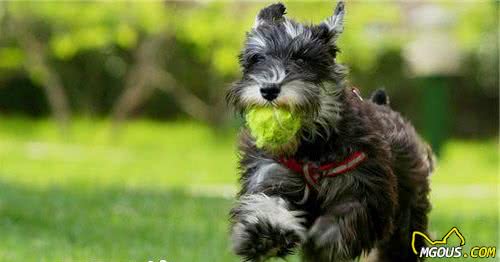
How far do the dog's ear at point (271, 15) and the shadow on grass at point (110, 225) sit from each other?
6.88ft

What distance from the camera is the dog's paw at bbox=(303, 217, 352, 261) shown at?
4910mm

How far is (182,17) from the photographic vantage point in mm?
20859

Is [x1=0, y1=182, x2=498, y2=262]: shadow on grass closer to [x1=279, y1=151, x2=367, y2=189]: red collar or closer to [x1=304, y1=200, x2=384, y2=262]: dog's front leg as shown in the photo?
[x1=279, y1=151, x2=367, y2=189]: red collar

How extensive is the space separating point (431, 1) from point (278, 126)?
48.0 ft

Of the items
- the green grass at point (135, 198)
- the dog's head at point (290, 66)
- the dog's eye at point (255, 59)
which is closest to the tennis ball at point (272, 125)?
the dog's head at point (290, 66)

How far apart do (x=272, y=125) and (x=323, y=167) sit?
0.41 meters

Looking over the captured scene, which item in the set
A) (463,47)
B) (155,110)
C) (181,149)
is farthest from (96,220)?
(155,110)

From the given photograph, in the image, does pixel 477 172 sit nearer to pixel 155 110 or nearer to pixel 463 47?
pixel 463 47

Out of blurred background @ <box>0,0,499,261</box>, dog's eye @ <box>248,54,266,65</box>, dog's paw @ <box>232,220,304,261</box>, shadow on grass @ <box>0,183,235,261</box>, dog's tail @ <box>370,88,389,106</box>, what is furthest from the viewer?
blurred background @ <box>0,0,499,261</box>

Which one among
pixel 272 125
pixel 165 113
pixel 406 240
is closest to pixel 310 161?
pixel 272 125

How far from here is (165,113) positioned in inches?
1089

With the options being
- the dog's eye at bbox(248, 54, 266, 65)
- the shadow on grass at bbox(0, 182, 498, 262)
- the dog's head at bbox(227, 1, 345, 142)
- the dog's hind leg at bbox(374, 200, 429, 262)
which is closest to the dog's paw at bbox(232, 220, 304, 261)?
the dog's head at bbox(227, 1, 345, 142)

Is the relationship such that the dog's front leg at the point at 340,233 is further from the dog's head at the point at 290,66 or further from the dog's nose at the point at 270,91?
the dog's nose at the point at 270,91

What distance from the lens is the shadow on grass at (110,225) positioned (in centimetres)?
701
